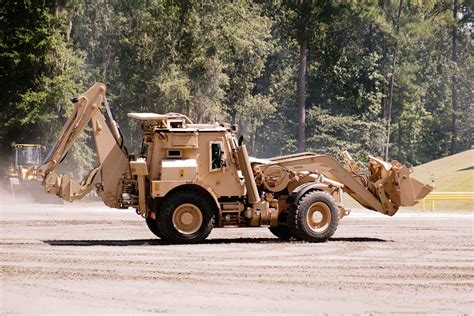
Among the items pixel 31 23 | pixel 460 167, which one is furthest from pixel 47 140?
pixel 460 167

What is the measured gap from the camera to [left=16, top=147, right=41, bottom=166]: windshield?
51.2 metres

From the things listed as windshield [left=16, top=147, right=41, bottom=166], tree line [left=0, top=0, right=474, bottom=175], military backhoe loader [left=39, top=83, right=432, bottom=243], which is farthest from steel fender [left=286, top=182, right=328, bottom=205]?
windshield [left=16, top=147, right=41, bottom=166]

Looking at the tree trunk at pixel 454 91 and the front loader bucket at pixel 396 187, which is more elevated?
the tree trunk at pixel 454 91

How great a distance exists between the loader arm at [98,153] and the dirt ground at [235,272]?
1.24 meters

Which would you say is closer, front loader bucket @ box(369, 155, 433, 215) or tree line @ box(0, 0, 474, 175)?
front loader bucket @ box(369, 155, 433, 215)

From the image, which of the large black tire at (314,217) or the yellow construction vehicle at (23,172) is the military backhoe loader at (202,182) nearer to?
the large black tire at (314,217)

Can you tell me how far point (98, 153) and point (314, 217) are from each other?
5.11 metres

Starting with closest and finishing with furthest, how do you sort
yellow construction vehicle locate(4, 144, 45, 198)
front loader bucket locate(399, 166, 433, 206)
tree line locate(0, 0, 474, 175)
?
1. front loader bucket locate(399, 166, 433, 206)
2. yellow construction vehicle locate(4, 144, 45, 198)
3. tree line locate(0, 0, 474, 175)

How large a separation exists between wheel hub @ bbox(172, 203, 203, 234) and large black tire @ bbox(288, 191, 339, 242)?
2114 mm

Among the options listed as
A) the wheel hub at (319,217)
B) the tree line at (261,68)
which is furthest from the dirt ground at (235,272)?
the tree line at (261,68)

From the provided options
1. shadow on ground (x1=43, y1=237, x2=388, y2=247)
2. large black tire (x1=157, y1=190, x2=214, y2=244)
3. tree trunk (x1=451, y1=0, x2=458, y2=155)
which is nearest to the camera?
large black tire (x1=157, y1=190, x2=214, y2=244)

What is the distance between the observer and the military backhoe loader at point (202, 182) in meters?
24.8

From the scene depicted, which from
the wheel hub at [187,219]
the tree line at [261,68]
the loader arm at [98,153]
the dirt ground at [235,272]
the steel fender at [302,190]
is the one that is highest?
the tree line at [261,68]

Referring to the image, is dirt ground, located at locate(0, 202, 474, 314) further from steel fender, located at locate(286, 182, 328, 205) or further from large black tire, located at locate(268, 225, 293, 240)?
steel fender, located at locate(286, 182, 328, 205)
